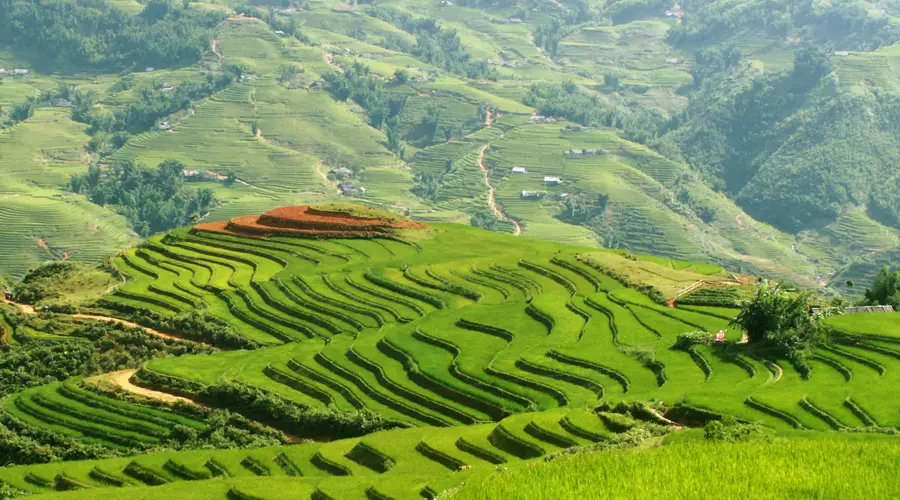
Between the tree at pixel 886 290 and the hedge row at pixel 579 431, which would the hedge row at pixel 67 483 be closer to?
the hedge row at pixel 579 431

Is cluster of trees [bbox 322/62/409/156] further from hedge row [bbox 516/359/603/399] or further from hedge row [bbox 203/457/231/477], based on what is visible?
hedge row [bbox 203/457/231/477]

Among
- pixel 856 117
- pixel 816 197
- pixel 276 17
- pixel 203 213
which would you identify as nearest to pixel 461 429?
pixel 203 213

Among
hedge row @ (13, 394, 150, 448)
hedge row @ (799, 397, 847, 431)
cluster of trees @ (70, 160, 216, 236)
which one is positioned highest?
hedge row @ (799, 397, 847, 431)

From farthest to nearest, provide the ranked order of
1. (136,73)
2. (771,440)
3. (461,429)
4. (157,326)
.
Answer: (136,73)
(157,326)
(461,429)
(771,440)

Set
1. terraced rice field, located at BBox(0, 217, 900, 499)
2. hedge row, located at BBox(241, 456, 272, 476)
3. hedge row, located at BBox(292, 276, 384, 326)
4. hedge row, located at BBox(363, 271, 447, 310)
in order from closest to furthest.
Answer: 1. terraced rice field, located at BBox(0, 217, 900, 499)
2. hedge row, located at BBox(241, 456, 272, 476)
3. hedge row, located at BBox(292, 276, 384, 326)
4. hedge row, located at BBox(363, 271, 447, 310)

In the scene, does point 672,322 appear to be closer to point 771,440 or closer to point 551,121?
point 771,440

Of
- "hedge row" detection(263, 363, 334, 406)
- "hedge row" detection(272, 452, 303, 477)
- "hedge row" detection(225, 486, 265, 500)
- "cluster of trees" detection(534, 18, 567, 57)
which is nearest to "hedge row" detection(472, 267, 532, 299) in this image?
"hedge row" detection(263, 363, 334, 406)
